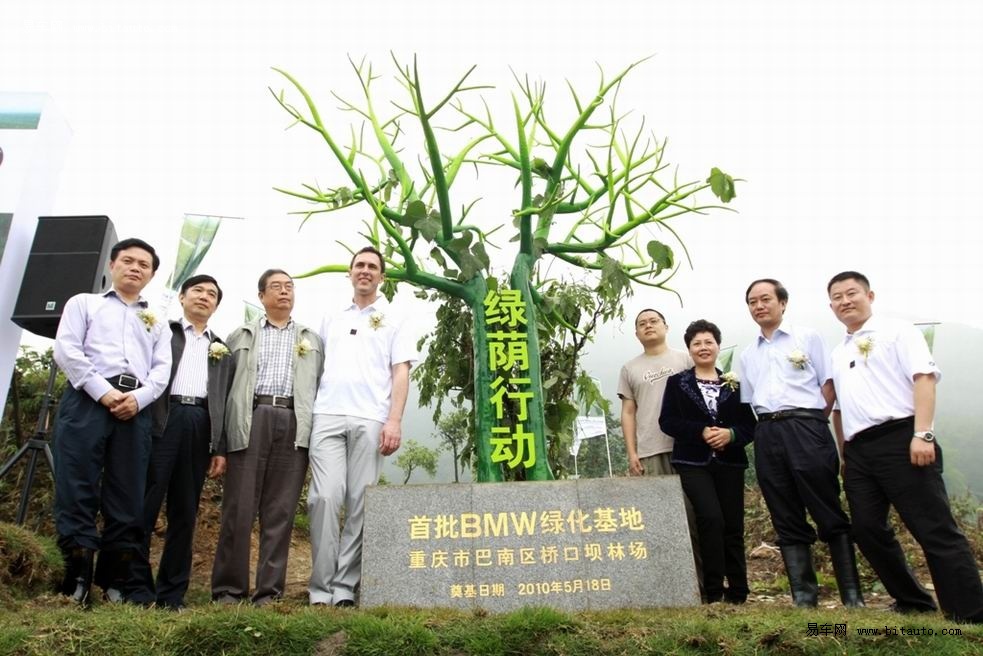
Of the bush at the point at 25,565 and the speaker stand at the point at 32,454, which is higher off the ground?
the speaker stand at the point at 32,454

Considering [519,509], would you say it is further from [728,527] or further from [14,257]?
[14,257]

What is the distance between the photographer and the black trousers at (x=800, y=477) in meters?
3.14

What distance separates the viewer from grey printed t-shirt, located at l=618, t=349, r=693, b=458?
12.0ft

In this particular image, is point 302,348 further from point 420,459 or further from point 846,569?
point 420,459

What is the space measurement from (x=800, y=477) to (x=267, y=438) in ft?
8.10

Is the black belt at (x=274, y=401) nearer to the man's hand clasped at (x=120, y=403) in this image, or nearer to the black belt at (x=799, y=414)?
the man's hand clasped at (x=120, y=403)

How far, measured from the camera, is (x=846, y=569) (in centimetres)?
315

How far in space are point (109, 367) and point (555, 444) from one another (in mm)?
2844

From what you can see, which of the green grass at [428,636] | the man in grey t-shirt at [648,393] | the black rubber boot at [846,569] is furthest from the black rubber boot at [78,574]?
the black rubber boot at [846,569]

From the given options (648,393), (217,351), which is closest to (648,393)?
(648,393)

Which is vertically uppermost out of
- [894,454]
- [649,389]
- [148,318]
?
[148,318]

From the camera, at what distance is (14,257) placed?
443cm

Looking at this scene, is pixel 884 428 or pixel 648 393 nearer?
pixel 884 428

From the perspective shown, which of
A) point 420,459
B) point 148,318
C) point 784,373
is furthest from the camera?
point 420,459
